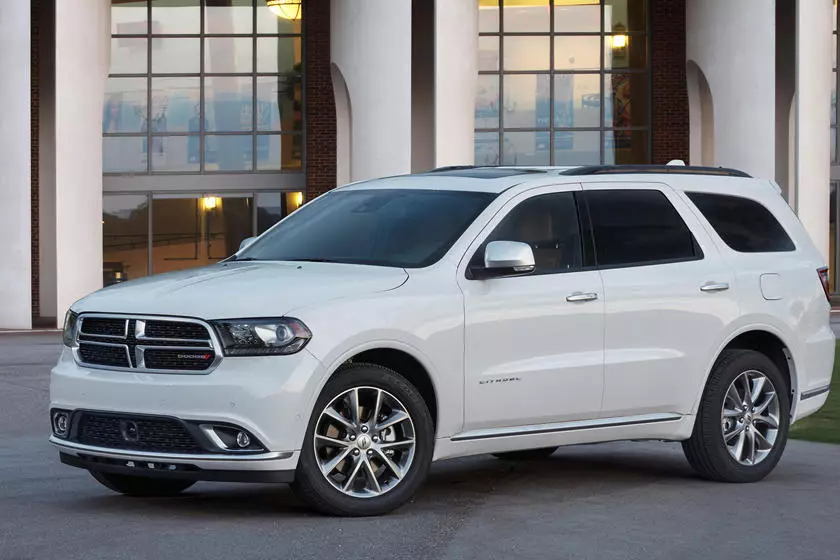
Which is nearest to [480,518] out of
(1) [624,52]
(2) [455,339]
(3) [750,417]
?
(2) [455,339]

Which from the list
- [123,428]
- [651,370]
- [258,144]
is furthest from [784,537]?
[258,144]

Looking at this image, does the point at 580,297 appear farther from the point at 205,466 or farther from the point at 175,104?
the point at 175,104

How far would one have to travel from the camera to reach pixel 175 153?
37.5m

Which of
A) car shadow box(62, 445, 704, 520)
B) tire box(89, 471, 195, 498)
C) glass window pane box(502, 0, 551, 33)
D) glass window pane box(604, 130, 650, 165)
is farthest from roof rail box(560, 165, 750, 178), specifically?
glass window pane box(604, 130, 650, 165)

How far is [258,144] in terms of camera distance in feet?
124

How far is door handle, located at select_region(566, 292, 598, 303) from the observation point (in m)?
8.84

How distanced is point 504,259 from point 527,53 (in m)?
30.5

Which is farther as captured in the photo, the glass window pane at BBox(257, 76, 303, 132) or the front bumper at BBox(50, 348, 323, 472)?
the glass window pane at BBox(257, 76, 303, 132)

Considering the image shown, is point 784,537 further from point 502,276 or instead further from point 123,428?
point 123,428

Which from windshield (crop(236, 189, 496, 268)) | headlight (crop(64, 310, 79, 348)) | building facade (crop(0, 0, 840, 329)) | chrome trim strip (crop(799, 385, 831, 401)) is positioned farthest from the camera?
building facade (crop(0, 0, 840, 329))

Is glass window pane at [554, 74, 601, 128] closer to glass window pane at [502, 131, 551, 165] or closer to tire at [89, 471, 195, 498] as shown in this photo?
glass window pane at [502, 131, 551, 165]

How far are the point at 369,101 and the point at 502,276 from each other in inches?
851

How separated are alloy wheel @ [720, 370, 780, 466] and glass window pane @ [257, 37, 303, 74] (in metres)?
28.8

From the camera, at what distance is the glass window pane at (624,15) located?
127 ft
